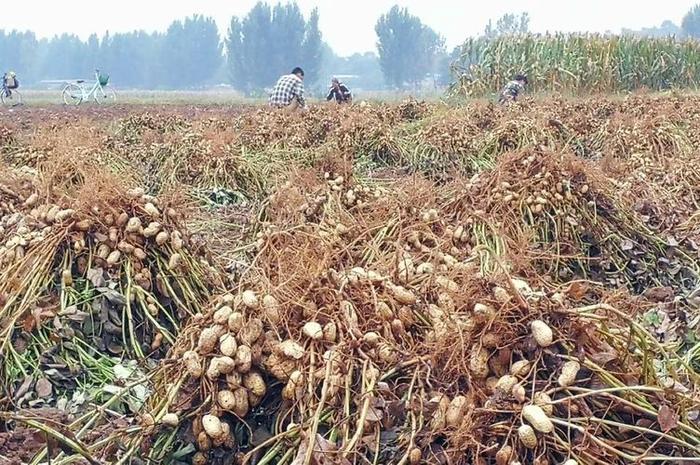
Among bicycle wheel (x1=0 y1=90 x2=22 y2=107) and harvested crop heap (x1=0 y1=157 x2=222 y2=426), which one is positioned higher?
harvested crop heap (x1=0 y1=157 x2=222 y2=426)

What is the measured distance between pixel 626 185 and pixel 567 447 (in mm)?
3907

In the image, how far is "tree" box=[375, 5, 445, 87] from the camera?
74.3 meters

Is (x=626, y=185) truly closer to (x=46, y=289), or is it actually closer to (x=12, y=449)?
(x=46, y=289)

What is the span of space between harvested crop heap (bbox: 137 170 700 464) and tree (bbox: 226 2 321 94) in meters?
68.6

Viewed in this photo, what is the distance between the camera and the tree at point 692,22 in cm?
8562

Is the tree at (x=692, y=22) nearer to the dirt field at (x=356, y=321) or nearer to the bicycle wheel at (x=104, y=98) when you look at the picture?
the bicycle wheel at (x=104, y=98)

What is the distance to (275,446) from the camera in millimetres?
2025

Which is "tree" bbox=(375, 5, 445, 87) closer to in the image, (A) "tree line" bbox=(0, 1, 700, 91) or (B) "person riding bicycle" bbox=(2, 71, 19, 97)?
(A) "tree line" bbox=(0, 1, 700, 91)

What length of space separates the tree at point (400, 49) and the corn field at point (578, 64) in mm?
57075

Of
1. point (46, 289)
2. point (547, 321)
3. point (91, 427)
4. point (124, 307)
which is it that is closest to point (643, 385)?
point (547, 321)

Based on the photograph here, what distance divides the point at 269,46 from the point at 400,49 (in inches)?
496

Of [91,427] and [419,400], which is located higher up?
[419,400]

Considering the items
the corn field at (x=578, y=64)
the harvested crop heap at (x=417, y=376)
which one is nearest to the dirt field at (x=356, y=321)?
the harvested crop heap at (x=417, y=376)

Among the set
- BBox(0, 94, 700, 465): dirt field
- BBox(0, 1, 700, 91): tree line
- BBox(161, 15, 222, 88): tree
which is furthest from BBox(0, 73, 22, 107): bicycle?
BBox(161, 15, 222, 88): tree
